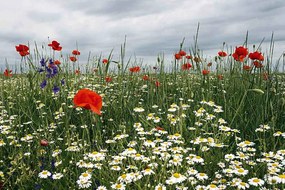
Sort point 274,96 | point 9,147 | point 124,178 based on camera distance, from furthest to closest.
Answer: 1. point 274,96
2. point 9,147
3. point 124,178

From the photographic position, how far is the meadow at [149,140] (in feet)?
8.90

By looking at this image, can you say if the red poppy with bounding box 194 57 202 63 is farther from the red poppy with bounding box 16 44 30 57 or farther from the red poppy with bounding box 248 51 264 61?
the red poppy with bounding box 16 44 30 57

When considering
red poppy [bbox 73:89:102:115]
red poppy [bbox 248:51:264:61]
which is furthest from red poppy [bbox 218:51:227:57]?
red poppy [bbox 73:89:102:115]

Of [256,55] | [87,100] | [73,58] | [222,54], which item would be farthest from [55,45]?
[87,100]

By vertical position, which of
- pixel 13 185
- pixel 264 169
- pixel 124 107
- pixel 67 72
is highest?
pixel 67 72

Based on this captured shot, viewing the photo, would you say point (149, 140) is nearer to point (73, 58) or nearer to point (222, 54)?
point (222, 54)

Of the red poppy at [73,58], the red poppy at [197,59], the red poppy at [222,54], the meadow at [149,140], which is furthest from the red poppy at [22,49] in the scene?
→ the red poppy at [222,54]

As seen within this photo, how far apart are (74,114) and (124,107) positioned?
750 mm

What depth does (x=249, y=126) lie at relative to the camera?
4145 millimetres

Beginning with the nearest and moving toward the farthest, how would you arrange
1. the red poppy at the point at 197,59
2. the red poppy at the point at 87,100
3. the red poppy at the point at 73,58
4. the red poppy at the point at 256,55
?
1. the red poppy at the point at 87,100
2. the red poppy at the point at 256,55
3. the red poppy at the point at 197,59
4. the red poppy at the point at 73,58

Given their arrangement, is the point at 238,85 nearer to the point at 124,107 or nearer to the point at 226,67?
the point at 226,67

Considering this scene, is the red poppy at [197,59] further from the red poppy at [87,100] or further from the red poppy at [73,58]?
the red poppy at [87,100]

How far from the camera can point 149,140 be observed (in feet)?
10.3

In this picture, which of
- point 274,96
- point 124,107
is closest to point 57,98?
point 124,107
